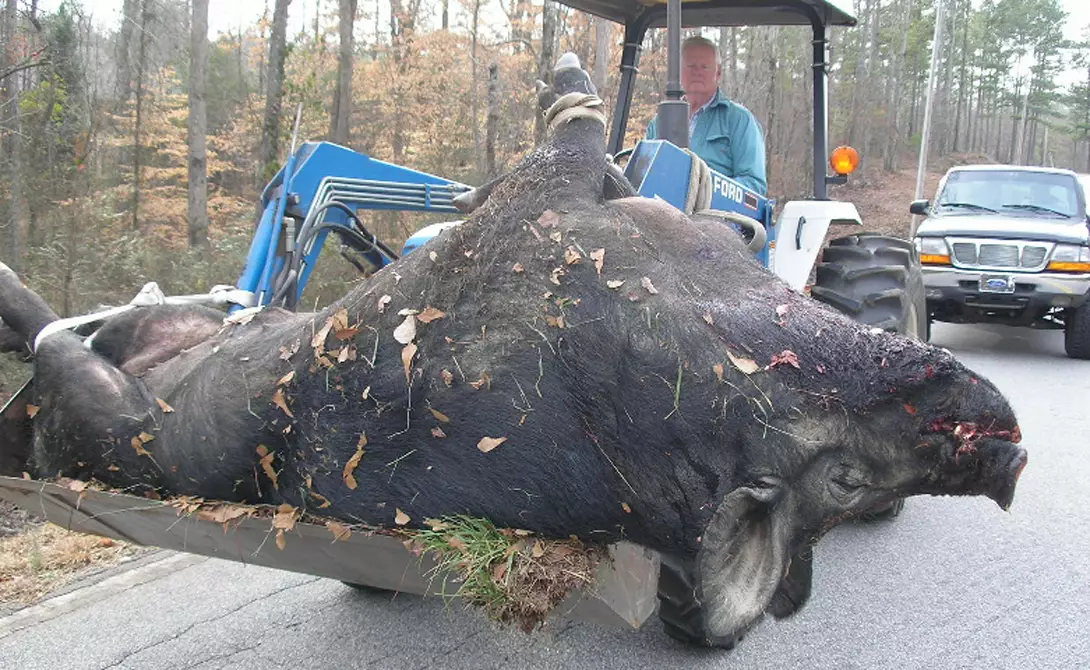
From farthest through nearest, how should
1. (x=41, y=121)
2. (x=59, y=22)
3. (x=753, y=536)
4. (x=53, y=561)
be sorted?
1. (x=59, y=22)
2. (x=41, y=121)
3. (x=53, y=561)
4. (x=753, y=536)

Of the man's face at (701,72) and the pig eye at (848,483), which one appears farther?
the man's face at (701,72)

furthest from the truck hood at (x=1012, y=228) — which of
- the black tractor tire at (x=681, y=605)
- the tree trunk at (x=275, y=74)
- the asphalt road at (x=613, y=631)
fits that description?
the tree trunk at (x=275, y=74)

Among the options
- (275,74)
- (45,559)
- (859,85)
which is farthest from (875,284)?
(859,85)

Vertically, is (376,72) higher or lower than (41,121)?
higher

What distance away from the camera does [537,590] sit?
2002 millimetres

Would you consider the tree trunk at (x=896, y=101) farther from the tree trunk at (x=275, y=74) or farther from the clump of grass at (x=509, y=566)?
A: the clump of grass at (x=509, y=566)

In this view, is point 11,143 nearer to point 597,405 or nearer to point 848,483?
point 597,405

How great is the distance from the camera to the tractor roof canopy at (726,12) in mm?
5078

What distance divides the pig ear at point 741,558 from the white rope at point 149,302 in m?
2.41

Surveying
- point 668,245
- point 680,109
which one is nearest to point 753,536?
point 668,245

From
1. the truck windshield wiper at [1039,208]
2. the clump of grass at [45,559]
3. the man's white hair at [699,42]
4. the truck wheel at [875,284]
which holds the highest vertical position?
the man's white hair at [699,42]

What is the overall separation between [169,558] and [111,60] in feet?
72.9

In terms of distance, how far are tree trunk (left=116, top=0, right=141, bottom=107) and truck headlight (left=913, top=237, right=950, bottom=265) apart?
1788cm

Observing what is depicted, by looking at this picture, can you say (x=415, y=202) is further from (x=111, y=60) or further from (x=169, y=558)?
(x=111, y=60)
